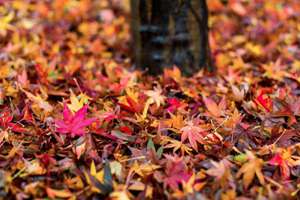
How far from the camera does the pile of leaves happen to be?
1.67 metres

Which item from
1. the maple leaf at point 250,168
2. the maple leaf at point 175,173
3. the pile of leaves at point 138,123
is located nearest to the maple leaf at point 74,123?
the pile of leaves at point 138,123

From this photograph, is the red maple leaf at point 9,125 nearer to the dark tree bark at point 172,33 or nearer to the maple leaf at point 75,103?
the maple leaf at point 75,103

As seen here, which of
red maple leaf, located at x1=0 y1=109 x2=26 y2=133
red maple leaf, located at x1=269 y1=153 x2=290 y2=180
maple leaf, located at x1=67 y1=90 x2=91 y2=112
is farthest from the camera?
maple leaf, located at x1=67 y1=90 x2=91 y2=112

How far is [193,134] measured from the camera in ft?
6.14

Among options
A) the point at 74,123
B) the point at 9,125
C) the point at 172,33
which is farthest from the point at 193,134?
the point at 172,33

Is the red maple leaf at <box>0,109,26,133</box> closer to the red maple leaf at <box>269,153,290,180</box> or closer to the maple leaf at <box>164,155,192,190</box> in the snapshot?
the maple leaf at <box>164,155,192,190</box>

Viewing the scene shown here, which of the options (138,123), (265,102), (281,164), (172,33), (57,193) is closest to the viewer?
(57,193)

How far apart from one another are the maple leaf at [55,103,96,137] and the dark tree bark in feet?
3.27

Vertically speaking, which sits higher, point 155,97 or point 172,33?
point 172,33

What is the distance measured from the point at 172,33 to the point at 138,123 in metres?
0.85

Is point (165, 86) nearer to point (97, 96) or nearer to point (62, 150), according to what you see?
point (97, 96)

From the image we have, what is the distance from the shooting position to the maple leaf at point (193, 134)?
73.0 inches

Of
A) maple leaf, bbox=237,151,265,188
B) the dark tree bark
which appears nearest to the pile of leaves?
maple leaf, bbox=237,151,265,188

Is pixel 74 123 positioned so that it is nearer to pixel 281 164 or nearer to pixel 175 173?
pixel 175 173
